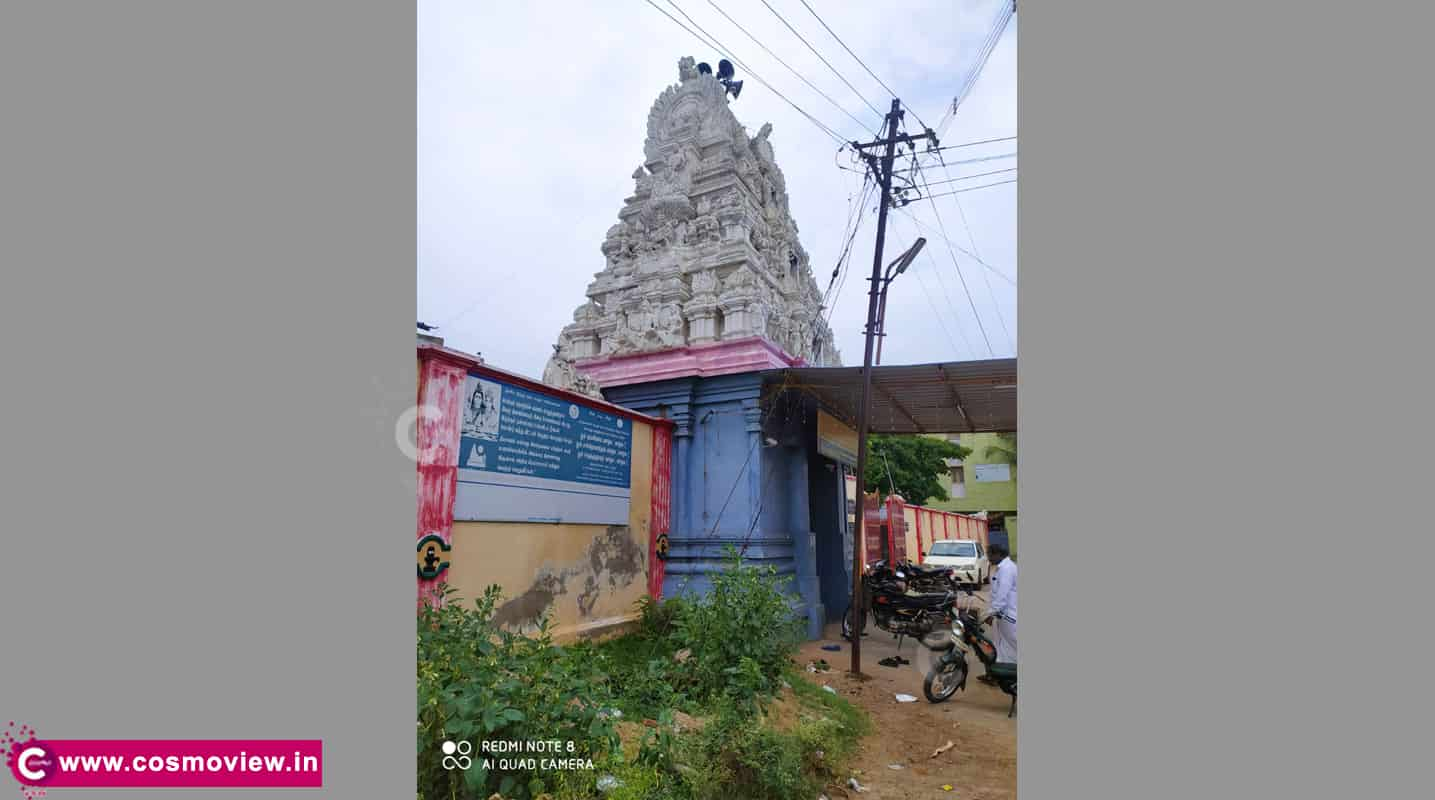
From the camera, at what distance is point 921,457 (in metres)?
23.5

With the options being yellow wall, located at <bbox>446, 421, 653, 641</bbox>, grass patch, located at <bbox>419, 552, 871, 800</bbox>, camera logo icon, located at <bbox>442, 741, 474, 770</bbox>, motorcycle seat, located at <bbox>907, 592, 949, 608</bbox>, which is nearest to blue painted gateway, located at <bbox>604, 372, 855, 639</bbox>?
yellow wall, located at <bbox>446, 421, 653, 641</bbox>

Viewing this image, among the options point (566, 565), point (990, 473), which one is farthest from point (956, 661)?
point (990, 473)

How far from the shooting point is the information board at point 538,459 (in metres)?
5.36

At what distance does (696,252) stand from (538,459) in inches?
173

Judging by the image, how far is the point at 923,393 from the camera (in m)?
8.36

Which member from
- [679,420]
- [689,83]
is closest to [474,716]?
[679,420]

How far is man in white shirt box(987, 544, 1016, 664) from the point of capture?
6.20 m

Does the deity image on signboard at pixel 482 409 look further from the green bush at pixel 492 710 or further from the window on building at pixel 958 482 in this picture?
the window on building at pixel 958 482

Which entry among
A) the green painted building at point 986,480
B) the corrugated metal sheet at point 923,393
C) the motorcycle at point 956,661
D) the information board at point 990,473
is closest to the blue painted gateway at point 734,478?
the corrugated metal sheet at point 923,393

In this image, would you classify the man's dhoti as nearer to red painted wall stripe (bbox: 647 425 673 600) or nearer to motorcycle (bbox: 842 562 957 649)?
motorcycle (bbox: 842 562 957 649)

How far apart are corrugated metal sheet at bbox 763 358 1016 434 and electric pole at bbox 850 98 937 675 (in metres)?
0.44

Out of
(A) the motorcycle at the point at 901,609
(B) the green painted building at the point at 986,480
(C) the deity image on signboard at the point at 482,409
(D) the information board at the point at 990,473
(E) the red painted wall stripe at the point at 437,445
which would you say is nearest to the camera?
(E) the red painted wall stripe at the point at 437,445

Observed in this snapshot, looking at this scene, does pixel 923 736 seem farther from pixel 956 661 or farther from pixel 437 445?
pixel 437 445

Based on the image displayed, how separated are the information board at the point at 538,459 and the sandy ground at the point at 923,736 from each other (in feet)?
9.80
